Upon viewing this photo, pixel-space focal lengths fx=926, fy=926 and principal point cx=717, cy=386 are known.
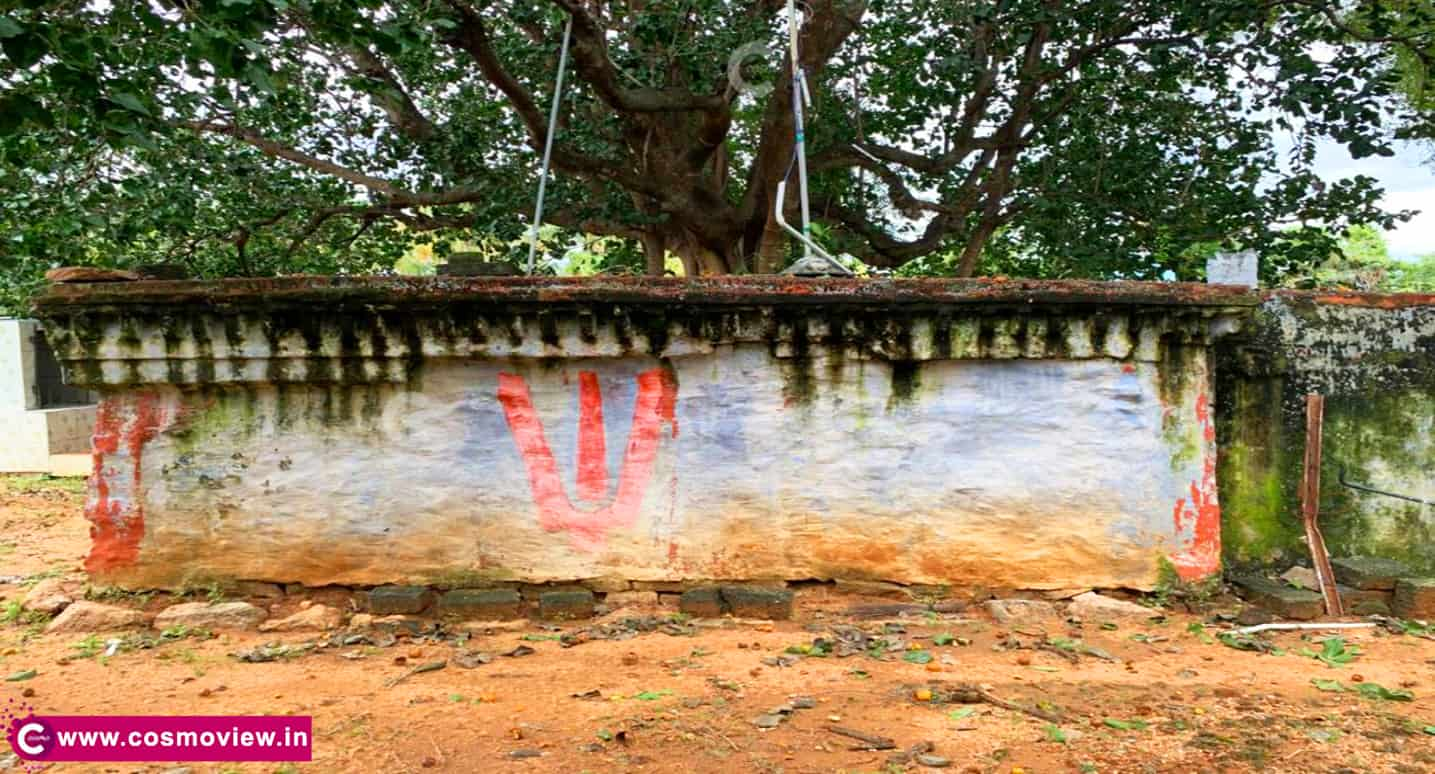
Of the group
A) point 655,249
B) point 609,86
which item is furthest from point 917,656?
point 655,249

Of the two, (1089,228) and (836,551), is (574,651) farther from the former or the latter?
(1089,228)

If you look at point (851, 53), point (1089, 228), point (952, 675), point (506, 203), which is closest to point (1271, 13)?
point (1089, 228)

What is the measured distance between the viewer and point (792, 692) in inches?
136

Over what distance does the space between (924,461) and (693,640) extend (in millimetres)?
1378

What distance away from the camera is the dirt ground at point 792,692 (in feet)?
9.73

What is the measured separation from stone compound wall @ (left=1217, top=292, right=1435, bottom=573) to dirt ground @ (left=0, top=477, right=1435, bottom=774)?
0.54 metres

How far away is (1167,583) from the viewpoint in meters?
4.46

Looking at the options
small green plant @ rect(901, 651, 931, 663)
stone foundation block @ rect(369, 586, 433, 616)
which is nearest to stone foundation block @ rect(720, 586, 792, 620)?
small green plant @ rect(901, 651, 931, 663)

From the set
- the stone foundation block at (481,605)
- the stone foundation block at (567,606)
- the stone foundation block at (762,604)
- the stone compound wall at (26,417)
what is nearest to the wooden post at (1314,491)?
the stone foundation block at (762,604)

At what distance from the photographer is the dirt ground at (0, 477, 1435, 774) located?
9.73 ft

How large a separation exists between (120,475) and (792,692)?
3.21 meters

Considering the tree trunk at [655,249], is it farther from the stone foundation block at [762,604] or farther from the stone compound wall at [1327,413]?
the stone compound wall at [1327,413]

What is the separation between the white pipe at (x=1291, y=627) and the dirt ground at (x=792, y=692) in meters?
0.05

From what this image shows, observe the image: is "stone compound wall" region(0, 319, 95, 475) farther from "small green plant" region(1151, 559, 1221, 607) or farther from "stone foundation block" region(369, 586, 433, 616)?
"small green plant" region(1151, 559, 1221, 607)
